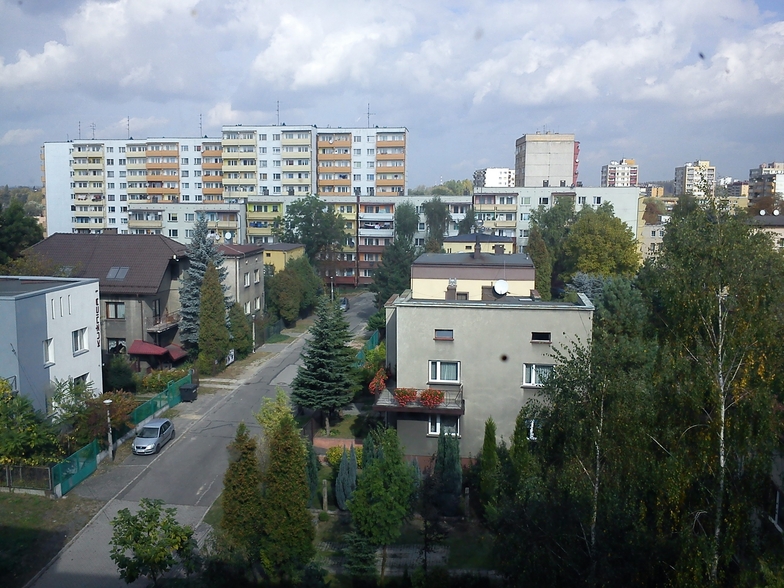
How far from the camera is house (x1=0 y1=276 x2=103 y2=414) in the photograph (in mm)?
17328

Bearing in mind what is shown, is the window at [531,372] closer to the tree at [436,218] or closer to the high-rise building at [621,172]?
the tree at [436,218]

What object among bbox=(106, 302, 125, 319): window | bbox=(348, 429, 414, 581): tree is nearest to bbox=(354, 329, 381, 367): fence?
bbox=(106, 302, 125, 319): window

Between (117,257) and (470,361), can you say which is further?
(117,257)

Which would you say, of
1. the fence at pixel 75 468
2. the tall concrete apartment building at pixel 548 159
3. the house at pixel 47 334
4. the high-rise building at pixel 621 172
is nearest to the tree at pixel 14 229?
the house at pixel 47 334

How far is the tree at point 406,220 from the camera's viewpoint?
183 feet

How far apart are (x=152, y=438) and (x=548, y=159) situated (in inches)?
2150

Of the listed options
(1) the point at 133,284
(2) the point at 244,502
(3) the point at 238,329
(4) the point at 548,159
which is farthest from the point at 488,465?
(4) the point at 548,159

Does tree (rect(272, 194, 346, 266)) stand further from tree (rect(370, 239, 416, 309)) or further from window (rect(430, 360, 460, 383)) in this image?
window (rect(430, 360, 460, 383))

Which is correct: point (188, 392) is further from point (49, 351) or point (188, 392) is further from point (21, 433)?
point (21, 433)

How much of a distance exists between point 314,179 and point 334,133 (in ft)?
16.3

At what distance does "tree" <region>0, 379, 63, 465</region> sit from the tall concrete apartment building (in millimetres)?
56018

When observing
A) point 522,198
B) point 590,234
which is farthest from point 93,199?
point 590,234

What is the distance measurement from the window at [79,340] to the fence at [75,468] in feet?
9.94

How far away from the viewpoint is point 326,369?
71.7 feet
